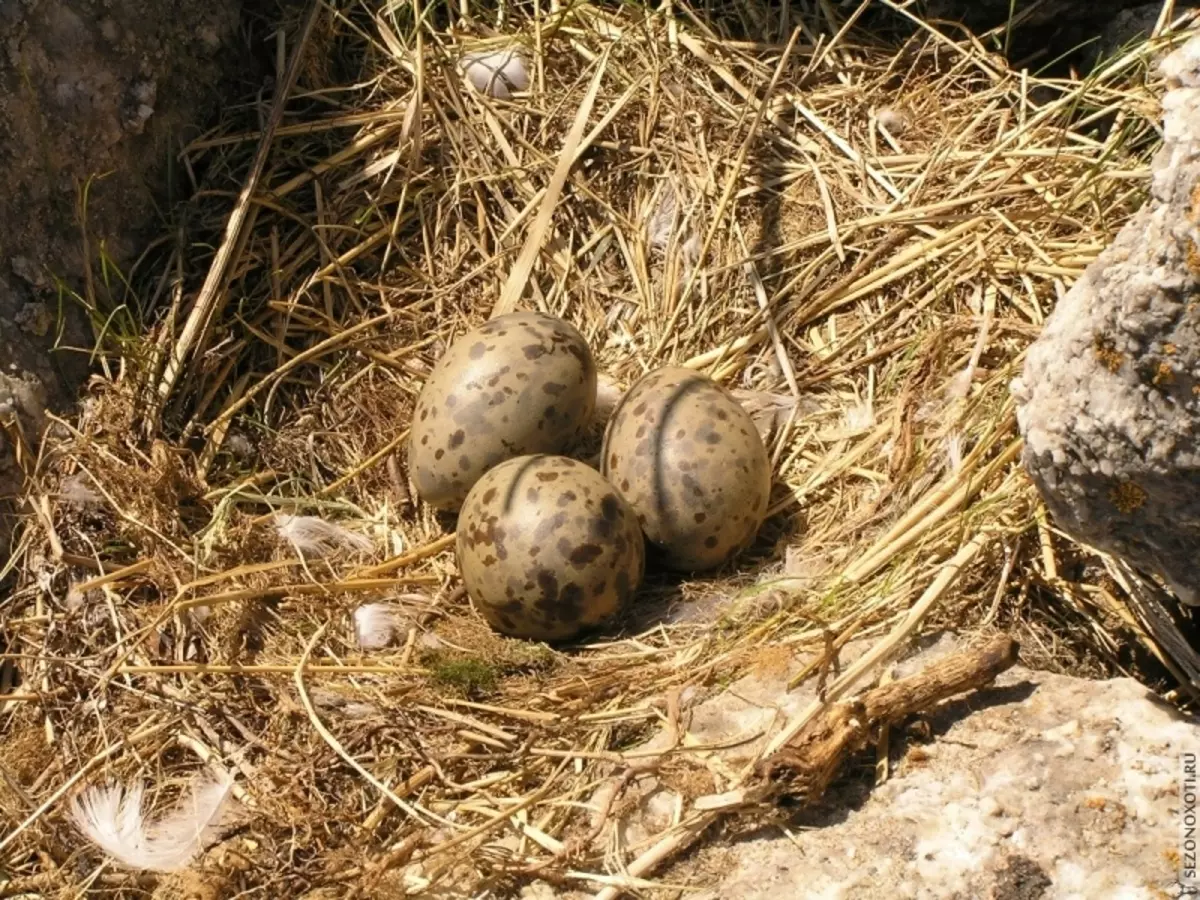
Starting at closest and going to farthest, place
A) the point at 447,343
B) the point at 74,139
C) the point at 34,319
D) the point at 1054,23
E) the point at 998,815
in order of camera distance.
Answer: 1. the point at 998,815
2. the point at 34,319
3. the point at 74,139
4. the point at 447,343
5. the point at 1054,23

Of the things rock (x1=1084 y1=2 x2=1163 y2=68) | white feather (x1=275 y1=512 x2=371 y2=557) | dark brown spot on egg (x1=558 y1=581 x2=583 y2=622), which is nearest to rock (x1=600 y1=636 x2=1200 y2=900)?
dark brown spot on egg (x1=558 y1=581 x2=583 y2=622)

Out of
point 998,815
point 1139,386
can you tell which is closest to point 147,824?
point 998,815

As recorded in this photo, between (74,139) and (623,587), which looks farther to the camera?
(74,139)

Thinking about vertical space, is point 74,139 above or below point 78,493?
above

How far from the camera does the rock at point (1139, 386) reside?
207 centimetres

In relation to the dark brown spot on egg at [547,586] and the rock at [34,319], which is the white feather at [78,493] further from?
the dark brown spot on egg at [547,586]

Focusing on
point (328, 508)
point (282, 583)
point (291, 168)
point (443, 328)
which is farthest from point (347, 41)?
point (282, 583)

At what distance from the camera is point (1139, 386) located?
216 centimetres

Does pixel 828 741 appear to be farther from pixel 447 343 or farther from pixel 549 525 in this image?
pixel 447 343

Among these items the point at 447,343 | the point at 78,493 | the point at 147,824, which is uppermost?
the point at 447,343

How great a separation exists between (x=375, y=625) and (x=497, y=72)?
1.79 metres

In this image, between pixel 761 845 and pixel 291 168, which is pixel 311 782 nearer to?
pixel 761 845

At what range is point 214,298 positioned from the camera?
3.57 m

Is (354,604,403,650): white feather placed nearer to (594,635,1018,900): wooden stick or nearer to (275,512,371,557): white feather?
(275,512,371,557): white feather
